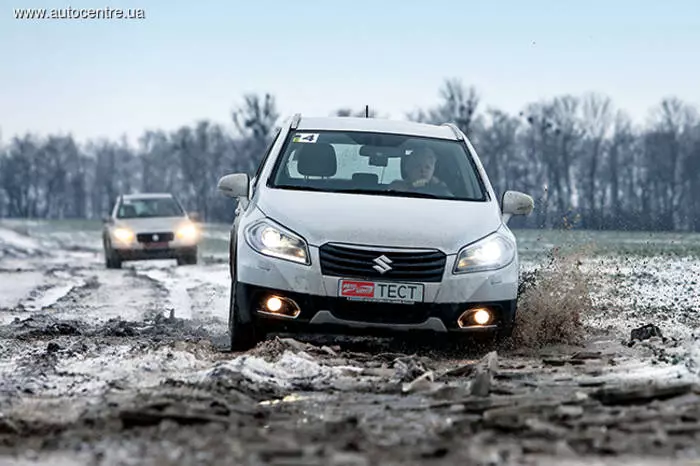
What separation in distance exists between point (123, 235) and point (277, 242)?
1666cm

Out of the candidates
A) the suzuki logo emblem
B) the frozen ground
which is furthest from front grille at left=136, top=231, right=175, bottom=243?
the suzuki logo emblem

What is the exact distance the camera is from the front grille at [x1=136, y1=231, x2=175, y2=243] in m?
23.8

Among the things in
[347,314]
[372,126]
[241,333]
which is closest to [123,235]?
[372,126]

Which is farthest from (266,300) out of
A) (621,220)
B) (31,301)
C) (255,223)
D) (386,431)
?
(621,220)

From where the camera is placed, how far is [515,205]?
337 inches

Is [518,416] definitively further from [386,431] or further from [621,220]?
[621,220]

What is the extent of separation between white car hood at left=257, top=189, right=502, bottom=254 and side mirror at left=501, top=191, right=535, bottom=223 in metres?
0.45

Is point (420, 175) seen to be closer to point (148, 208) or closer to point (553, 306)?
point (553, 306)

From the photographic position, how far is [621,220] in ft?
50.6

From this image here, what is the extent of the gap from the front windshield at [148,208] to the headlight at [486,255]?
1773 cm

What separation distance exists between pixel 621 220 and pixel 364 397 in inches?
408

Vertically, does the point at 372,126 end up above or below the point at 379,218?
above

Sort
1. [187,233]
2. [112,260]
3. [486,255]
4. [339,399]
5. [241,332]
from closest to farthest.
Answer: [339,399], [486,255], [241,332], [112,260], [187,233]

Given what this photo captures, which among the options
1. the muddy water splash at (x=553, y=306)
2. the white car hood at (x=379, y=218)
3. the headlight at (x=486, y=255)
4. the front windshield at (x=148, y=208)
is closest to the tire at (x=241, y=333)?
the white car hood at (x=379, y=218)
